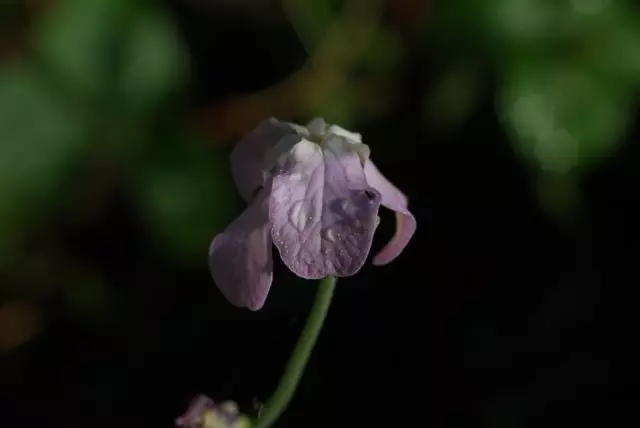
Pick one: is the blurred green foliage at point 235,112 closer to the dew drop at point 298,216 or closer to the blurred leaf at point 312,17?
the blurred leaf at point 312,17

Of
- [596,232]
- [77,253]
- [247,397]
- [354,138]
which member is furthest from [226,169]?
[354,138]

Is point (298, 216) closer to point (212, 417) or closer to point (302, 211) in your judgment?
point (302, 211)

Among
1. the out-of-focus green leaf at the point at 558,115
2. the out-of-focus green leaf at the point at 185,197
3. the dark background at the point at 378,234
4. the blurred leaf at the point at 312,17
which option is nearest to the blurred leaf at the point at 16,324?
the dark background at the point at 378,234

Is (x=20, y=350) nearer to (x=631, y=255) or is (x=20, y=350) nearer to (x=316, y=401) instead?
(x=316, y=401)

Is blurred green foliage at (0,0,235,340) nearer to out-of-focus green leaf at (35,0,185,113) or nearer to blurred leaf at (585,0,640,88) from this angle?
out-of-focus green leaf at (35,0,185,113)

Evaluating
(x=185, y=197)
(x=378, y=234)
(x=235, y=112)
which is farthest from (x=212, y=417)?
(x=235, y=112)

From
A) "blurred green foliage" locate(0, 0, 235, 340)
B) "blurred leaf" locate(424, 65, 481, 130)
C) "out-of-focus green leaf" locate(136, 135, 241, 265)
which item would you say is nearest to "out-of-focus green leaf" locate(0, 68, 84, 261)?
"blurred green foliage" locate(0, 0, 235, 340)
